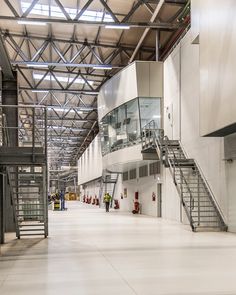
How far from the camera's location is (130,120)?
27.3 meters

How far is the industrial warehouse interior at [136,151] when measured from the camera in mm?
8688

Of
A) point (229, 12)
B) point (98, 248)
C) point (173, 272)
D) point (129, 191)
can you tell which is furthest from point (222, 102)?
point (129, 191)

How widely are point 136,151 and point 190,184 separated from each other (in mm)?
6523

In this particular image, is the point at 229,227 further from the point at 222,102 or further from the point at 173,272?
the point at 173,272

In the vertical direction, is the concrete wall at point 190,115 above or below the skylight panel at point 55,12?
below

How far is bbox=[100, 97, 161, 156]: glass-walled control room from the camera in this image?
2620 cm

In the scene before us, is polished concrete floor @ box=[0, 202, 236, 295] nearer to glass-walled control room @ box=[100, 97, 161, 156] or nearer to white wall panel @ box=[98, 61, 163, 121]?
glass-walled control room @ box=[100, 97, 161, 156]

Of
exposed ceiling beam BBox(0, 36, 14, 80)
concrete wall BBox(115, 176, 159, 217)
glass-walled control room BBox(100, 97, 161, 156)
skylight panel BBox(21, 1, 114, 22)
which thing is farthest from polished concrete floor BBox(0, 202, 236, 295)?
skylight panel BBox(21, 1, 114, 22)

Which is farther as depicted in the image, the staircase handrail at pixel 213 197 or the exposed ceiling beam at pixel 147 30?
the exposed ceiling beam at pixel 147 30

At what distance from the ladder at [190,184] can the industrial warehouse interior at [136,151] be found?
0.08 m

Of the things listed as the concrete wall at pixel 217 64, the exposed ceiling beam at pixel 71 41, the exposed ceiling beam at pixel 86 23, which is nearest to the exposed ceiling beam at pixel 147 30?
the exposed ceiling beam at pixel 86 23

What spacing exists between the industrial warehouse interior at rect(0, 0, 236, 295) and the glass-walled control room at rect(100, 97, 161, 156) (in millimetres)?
74

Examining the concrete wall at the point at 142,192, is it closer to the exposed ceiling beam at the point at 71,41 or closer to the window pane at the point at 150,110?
the window pane at the point at 150,110

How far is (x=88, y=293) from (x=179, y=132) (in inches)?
660
